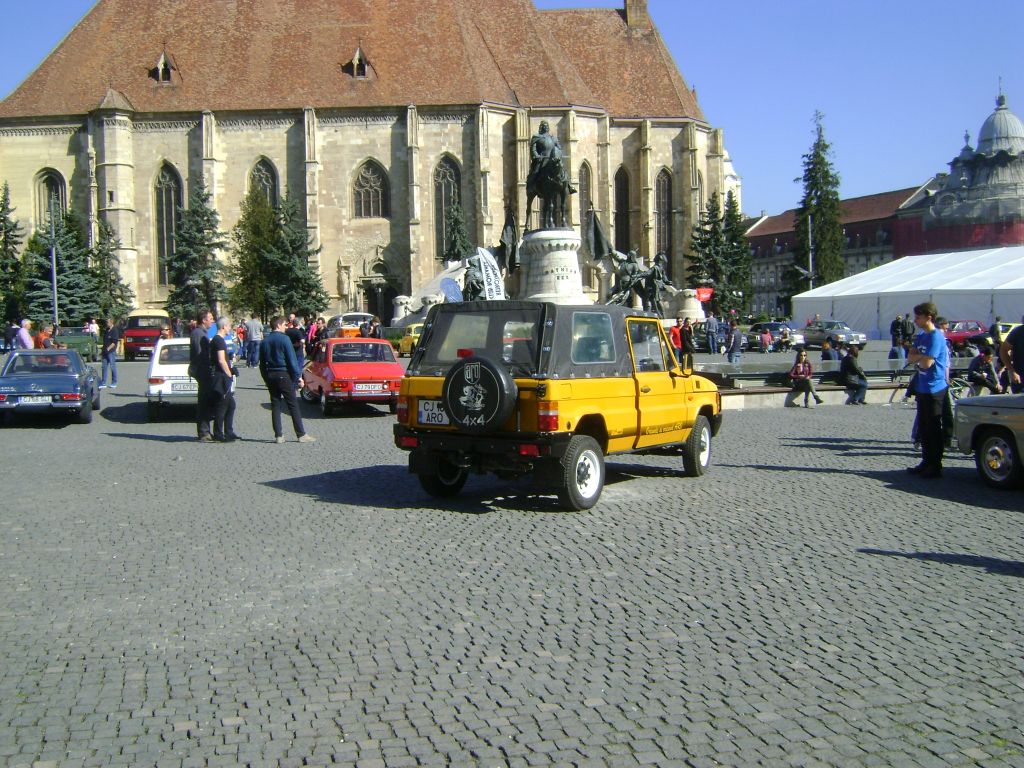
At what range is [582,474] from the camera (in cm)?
978

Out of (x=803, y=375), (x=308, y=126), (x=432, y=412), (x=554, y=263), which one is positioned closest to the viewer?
(x=432, y=412)

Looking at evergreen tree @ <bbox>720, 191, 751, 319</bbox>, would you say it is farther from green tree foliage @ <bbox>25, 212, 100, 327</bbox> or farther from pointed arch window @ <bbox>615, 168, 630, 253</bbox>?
green tree foliage @ <bbox>25, 212, 100, 327</bbox>

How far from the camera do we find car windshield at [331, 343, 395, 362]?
21234 millimetres

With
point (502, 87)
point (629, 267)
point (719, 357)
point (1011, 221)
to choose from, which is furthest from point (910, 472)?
point (1011, 221)

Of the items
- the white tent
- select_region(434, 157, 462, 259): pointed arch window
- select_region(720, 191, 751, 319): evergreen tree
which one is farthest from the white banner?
select_region(720, 191, 751, 319): evergreen tree

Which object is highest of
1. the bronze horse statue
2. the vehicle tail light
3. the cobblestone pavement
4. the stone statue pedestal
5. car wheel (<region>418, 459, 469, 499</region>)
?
the bronze horse statue

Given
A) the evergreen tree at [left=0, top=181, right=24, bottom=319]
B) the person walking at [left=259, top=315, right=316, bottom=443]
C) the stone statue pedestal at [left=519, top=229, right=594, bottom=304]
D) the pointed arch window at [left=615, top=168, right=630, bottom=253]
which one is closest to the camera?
the person walking at [left=259, top=315, right=316, bottom=443]

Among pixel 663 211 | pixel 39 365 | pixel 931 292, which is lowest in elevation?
pixel 39 365

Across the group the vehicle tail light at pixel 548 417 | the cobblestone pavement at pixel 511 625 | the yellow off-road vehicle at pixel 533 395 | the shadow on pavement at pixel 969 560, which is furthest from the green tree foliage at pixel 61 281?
the shadow on pavement at pixel 969 560

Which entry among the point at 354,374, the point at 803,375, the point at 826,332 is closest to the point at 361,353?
the point at 354,374

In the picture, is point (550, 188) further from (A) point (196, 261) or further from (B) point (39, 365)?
(A) point (196, 261)

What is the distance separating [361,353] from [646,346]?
11341 mm

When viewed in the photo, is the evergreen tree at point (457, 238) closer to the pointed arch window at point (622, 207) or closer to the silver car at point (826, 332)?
the pointed arch window at point (622, 207)

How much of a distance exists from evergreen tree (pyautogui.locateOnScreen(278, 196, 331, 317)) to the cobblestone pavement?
43516mm
